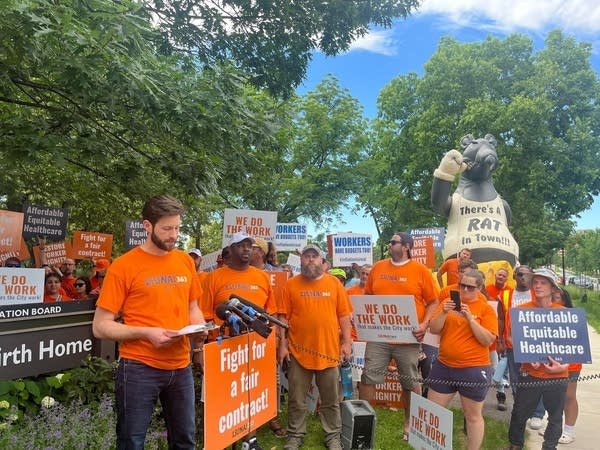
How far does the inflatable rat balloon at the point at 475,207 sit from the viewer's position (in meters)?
9.88

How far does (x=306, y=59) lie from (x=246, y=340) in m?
6.71

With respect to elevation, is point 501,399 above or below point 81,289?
below

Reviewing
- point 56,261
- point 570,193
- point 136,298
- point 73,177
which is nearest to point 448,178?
point 56,261

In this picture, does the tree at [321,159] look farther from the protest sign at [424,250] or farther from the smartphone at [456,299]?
the smartphone at [456,299]

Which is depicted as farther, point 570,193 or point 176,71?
point 570,193

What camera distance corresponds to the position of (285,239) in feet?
34.5

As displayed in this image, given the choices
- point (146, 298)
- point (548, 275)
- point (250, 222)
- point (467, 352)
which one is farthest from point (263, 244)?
point (146, 298)

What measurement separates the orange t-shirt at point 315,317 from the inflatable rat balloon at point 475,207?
5.49 metres

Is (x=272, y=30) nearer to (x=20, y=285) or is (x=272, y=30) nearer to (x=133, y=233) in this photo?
(x=133, y=233)

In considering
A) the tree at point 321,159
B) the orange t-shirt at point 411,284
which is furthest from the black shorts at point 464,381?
the tree at point 321,159

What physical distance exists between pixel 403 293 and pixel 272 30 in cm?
531

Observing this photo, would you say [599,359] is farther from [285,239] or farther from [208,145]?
[208,145]

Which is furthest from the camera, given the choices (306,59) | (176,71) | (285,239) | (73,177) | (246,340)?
(73,177)

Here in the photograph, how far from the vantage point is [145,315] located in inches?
127
